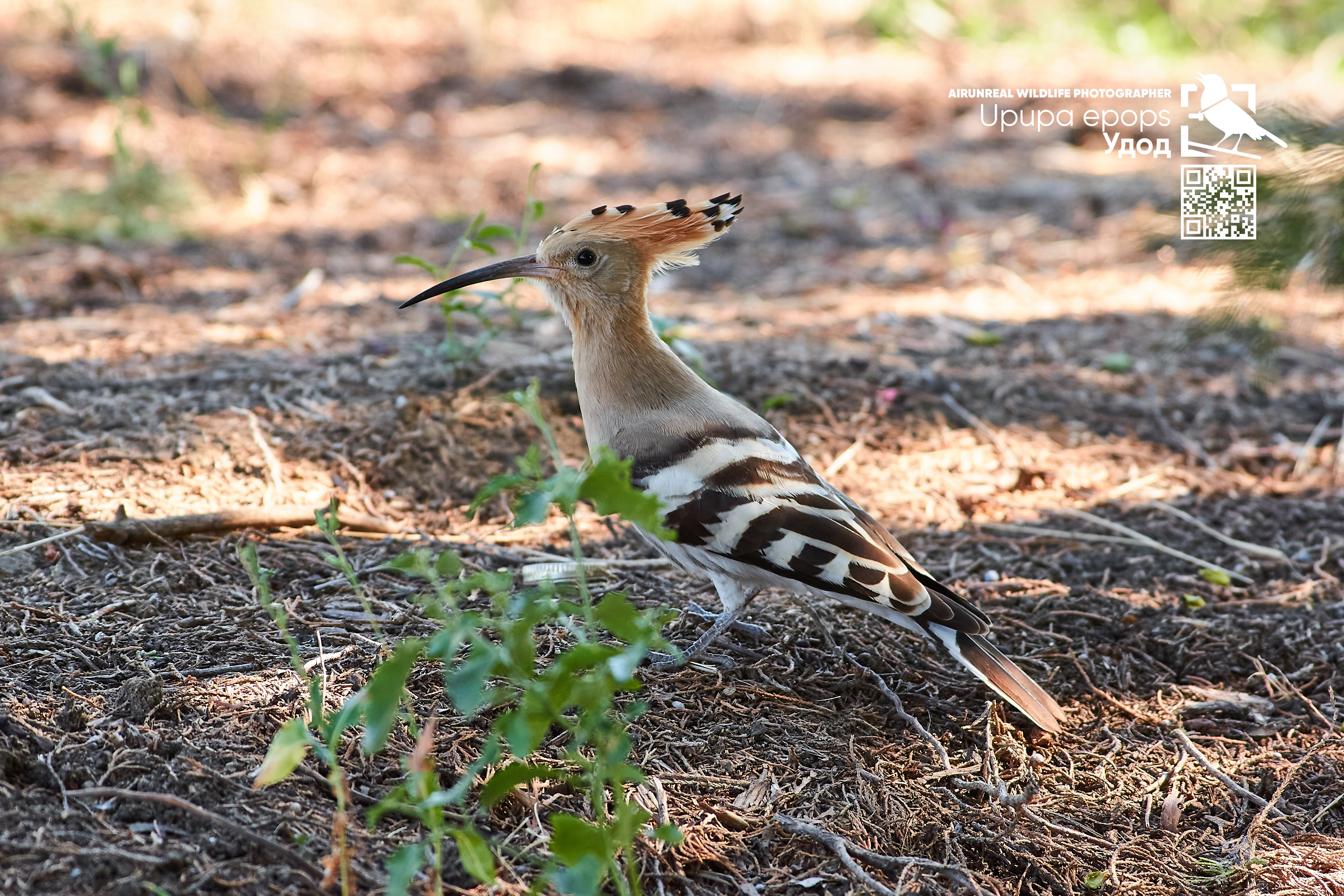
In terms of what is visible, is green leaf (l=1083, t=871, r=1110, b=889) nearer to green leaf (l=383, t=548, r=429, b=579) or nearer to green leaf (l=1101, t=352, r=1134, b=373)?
green leaf (l=383, t=548, r=429, b=579)

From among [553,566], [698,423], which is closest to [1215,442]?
[698,423]

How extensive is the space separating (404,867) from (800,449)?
234 centimetres

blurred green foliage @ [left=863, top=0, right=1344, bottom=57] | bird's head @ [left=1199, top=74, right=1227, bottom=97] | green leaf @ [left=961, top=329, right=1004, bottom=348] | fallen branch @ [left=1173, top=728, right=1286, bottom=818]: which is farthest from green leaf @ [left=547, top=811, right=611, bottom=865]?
blurred green foliage @ [left=863, top=0, right=1344, bottom=57]

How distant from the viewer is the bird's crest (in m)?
2.88

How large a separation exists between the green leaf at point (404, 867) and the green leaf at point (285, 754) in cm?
20

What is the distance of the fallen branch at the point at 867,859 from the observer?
1.99 metres

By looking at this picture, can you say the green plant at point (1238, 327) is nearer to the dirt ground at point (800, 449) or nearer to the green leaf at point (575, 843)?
the dirt ground at point (800, 449)

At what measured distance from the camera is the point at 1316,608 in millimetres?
2982

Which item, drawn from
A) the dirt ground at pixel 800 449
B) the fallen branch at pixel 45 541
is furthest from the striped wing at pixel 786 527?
the fallen branch at pixel 45 541

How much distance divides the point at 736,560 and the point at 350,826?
1.05m

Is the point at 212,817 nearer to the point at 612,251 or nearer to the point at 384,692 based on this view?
the point at 384,692

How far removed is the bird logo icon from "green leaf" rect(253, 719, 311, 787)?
7.52 feet

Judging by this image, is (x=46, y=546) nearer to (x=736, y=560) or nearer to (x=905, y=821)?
(x=736, y=560)

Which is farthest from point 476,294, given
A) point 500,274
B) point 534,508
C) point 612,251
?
point 534,508
